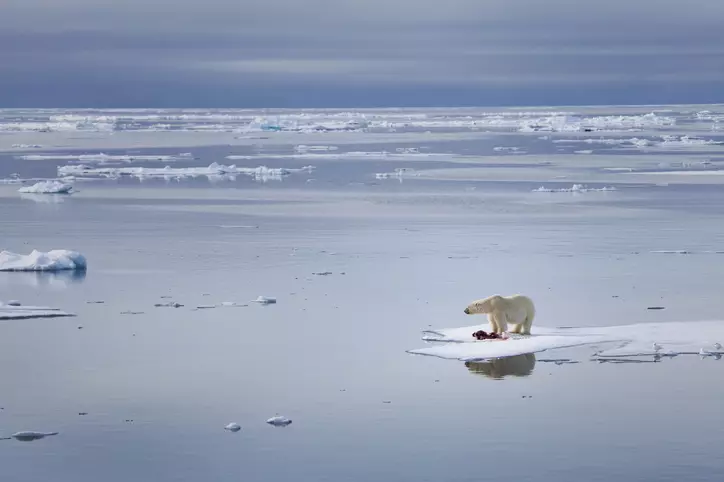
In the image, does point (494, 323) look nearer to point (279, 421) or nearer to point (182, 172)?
point (279, 421)

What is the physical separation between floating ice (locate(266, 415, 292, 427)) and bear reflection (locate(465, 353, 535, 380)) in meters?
1.64

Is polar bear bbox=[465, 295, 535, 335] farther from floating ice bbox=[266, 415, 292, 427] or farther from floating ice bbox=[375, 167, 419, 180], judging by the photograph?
floating ice bbox=[375, 167, 419, 180]

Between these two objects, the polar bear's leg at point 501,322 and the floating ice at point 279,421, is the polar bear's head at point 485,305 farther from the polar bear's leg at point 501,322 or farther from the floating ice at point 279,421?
the floating ice at point 279,421

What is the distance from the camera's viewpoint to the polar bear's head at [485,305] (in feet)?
31.7

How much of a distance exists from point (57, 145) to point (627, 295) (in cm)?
3786

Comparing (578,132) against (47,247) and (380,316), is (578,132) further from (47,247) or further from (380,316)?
(380,316)

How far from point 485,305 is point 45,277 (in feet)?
16.9

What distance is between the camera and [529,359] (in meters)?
8.88

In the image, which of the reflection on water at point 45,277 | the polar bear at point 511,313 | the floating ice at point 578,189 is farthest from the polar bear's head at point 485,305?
the floating ice at point 578,189

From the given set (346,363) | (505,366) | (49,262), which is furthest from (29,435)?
(49,262)

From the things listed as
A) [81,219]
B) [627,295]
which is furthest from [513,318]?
[81,219]

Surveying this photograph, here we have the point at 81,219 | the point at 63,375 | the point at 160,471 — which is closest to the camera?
the point at 160,471

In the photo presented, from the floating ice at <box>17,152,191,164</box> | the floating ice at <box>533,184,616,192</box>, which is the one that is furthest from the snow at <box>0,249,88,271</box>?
the floating ice at <box>17,152,191,164</box>

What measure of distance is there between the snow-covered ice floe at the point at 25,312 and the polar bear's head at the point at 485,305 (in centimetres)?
330
